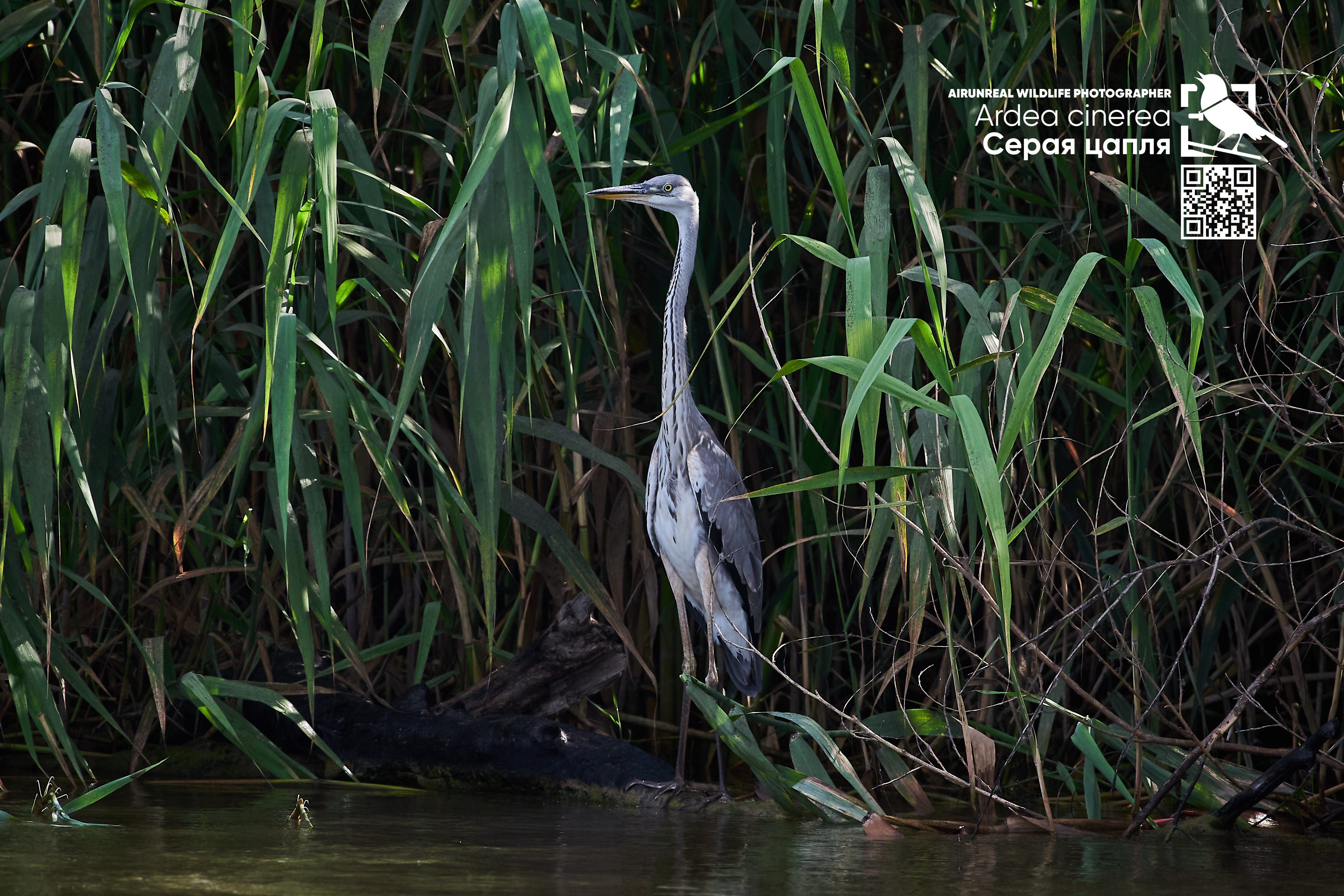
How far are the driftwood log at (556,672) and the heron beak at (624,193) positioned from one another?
94 cm

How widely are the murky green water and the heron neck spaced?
1.04 meters

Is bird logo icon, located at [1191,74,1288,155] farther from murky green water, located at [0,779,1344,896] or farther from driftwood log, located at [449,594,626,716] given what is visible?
driftwood log, located at [449,594,626,716]

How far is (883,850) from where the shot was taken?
2.36m

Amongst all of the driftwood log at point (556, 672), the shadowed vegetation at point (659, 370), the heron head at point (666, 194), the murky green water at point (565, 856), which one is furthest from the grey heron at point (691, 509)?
the murky green water at point (565, 856)

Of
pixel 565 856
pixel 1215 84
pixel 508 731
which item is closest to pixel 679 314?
pixel 508 731

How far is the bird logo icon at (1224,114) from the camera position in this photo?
2.55 m

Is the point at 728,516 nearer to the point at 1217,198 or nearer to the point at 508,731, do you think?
the point at 508,731

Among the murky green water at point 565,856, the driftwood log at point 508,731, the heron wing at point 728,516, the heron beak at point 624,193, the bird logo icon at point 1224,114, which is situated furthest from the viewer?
the heron wing at point 728,516

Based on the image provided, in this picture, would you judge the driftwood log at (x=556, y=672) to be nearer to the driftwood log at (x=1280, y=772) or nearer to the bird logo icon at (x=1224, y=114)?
the driftwood log at (x=1280, y=772)

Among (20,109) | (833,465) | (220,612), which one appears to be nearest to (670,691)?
(833,465)

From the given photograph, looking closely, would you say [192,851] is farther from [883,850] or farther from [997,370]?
[997,370]

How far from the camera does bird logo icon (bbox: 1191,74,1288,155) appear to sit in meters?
2.55

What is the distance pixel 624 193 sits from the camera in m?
3.02

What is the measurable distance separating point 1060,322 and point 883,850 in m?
1.01
